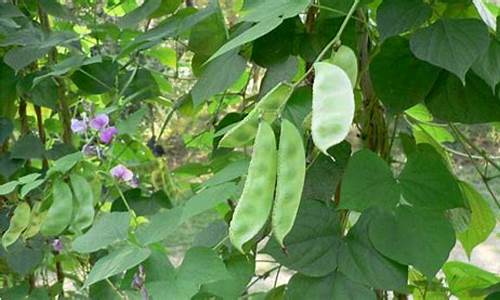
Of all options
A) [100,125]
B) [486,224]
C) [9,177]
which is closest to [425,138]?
[486,224]

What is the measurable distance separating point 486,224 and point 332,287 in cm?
30

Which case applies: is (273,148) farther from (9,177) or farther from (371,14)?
(9,177)

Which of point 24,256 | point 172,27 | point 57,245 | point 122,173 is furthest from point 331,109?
point 57,245

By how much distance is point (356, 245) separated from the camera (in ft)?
2.01

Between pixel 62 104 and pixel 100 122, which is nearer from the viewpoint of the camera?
pixel 100 122

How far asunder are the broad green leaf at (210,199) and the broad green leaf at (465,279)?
344 millimetres

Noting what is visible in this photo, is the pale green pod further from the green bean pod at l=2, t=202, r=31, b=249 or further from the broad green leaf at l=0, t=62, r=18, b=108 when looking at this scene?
the broad green leaf at l=0, t=62, r=18, b=108

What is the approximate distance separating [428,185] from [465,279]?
10.4 inches

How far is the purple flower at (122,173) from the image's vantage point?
102 centimetres

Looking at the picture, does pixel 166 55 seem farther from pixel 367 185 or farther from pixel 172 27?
pixel 367 185

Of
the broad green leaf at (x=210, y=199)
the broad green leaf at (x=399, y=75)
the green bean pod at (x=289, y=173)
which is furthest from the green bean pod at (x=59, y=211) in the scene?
the green bean pod at (x=289, y=173)

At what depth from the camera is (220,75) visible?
689mm

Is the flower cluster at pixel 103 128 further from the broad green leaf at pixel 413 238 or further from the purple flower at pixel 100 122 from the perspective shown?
the broad green leaf at pixel 413 238

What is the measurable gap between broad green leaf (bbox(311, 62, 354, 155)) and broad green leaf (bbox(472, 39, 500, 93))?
25 cm
